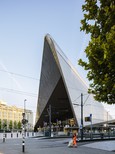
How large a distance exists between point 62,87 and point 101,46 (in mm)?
66018

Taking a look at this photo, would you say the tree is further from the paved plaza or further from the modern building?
the modern building

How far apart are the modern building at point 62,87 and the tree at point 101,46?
43055mm

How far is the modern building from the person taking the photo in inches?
2731

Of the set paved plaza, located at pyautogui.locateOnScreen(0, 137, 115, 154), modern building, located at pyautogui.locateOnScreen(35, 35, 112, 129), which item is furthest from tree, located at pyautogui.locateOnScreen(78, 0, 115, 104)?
modern building, located at pyautogui.locateOnScreen(35, 35, 112, 129)

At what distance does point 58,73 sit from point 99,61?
58.9 meters

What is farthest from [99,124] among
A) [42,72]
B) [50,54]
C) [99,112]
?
[50,54]

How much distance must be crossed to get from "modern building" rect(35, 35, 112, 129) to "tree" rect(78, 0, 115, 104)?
43.1 meters

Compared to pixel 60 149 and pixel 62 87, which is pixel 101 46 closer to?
pixel 60 149

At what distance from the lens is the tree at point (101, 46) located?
12.8 meters

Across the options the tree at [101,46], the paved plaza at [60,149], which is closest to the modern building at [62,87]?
the paved plaza at [60,149]

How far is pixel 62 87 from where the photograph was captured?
3098 inches

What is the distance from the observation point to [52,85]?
80688 millimetres

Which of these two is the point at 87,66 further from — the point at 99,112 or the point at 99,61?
the point at 99,112

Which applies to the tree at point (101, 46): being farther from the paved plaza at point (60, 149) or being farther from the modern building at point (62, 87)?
the modern building at point (62, 87)
